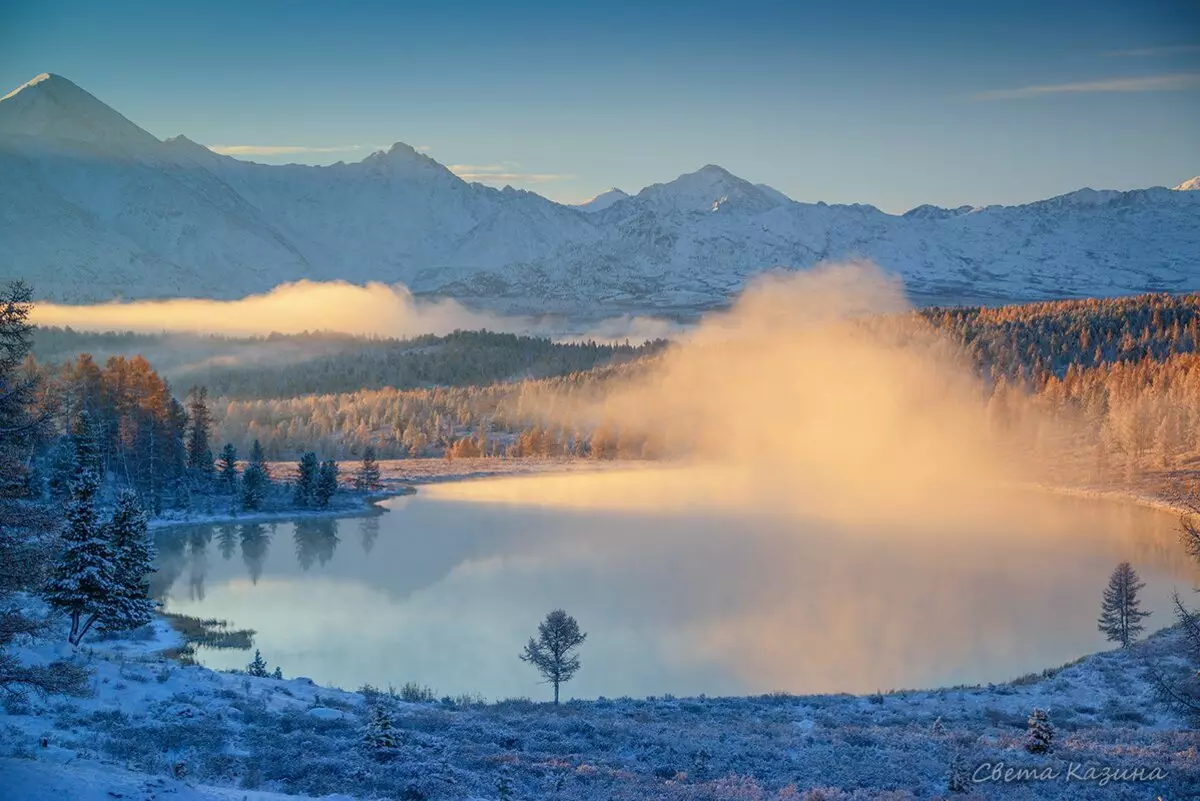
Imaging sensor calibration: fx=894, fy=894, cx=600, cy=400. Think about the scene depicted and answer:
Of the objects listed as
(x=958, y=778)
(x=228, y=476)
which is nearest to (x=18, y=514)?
(x=958, y=778)

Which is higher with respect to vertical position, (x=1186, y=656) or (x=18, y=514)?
(x=18, y=514)

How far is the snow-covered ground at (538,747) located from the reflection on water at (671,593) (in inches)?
347

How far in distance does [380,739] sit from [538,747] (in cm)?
428

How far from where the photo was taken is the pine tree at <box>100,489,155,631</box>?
107 ft

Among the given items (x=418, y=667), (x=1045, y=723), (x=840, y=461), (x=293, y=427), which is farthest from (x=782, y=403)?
(x=1045, y=723)

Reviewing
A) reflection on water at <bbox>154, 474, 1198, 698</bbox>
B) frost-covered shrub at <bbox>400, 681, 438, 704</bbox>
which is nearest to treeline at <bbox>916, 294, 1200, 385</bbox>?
reflection on water at <bbox>154, 474, 1198, 698</bbox>

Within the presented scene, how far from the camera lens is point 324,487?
277 feet

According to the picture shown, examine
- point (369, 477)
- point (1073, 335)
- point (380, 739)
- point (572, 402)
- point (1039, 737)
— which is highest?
point (1073, 335)

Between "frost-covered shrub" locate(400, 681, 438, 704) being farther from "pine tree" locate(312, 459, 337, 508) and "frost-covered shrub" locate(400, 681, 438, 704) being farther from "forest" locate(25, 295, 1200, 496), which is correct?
"pine tree" locate(312, 459, 337, 508)

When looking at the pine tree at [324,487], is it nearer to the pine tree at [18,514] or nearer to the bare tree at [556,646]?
the bare tree at [556,646]

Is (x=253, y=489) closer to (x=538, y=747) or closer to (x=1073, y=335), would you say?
(x=538, y=747)

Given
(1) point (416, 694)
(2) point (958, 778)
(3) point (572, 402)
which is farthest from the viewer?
(3) point (572, 402)

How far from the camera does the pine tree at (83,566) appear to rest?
30.4 m

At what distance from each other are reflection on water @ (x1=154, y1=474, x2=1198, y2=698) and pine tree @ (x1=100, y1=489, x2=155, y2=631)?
4396mm
